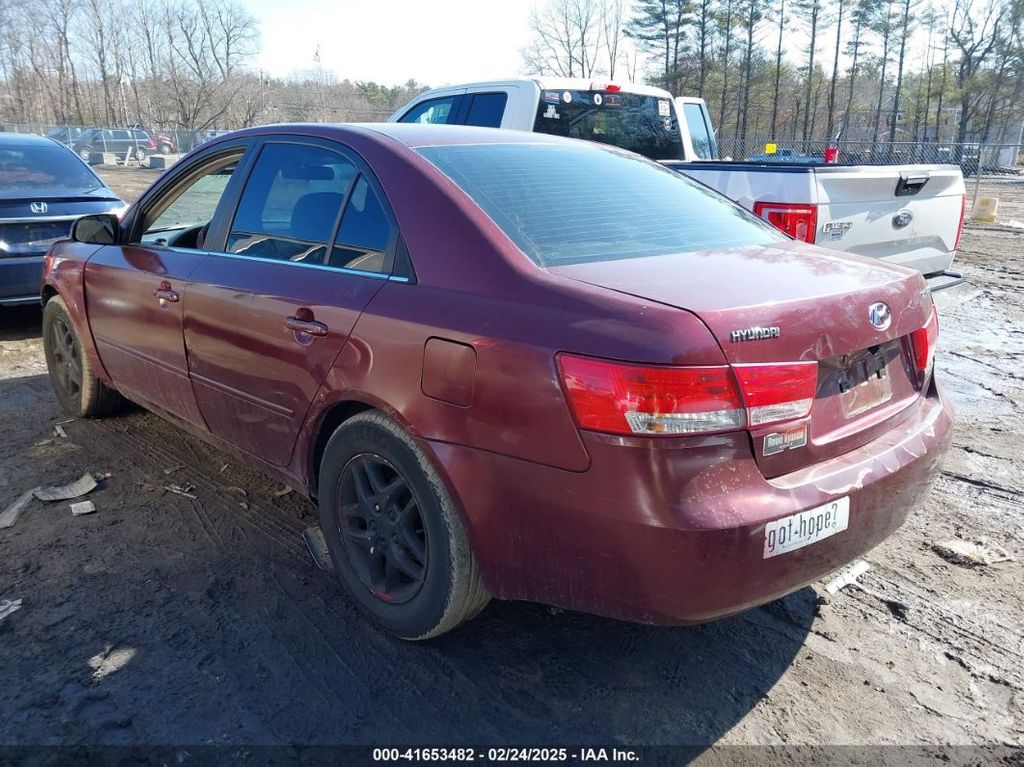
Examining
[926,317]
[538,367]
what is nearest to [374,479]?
[538,367]

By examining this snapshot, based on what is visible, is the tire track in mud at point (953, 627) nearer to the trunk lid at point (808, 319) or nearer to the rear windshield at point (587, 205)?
the trunk lid at point (808, 319)

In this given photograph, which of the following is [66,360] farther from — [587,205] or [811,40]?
[811,40]

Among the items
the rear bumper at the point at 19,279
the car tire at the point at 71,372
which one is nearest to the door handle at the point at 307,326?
the car tire at the point at 71,372

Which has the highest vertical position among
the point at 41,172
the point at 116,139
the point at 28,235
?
the point at 116,139

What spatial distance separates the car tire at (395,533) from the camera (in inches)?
94.8

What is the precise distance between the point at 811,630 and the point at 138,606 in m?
2.44

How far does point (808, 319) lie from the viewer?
2.18 metres

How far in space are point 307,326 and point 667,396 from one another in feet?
4.58

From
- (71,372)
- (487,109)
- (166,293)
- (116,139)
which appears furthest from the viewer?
(116,139)

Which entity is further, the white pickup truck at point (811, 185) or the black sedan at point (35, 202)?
the black sedan at point (35, 202)

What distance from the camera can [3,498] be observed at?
3807mm

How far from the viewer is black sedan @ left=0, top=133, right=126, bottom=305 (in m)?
6.52

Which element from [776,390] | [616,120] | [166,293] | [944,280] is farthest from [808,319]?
[616,120]

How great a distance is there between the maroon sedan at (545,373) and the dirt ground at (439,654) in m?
0.29
